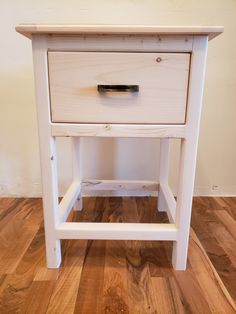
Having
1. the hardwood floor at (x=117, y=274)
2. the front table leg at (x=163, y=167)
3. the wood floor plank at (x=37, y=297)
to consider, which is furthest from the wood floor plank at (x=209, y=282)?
the wood floor plank at (x=37, y=297)

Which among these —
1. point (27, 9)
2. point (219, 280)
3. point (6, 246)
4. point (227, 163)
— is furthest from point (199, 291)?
point (27, 9)

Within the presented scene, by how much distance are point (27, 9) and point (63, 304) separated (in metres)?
1.07

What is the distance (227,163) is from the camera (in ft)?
3.74

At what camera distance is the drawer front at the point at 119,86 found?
0.54m

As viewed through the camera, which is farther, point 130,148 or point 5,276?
point 130,148

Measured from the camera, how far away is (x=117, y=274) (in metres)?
0.64

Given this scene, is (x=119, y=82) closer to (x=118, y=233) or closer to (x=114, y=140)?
(x=118, y=233)

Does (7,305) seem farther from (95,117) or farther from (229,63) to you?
(229,63)

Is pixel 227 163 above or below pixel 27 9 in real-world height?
below

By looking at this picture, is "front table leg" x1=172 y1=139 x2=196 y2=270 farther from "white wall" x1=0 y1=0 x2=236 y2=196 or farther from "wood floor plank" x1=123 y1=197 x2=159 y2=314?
"white wall" x1=0 y1=0 x2=236 y2=196

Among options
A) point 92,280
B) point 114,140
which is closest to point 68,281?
point 92,280

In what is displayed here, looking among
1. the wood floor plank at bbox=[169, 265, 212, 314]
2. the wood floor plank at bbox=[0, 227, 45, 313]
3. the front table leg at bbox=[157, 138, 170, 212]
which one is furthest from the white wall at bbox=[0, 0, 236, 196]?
the wood floor plank at bbox=[169, 265, 212, 314]

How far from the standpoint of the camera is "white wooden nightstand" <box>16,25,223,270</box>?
0.52 m

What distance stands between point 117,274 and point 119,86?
0.49 meters
